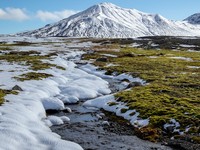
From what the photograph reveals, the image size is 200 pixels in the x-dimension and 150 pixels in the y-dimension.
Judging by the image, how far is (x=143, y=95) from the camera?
38219 millimetres

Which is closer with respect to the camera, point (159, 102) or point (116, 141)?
point (116, 141)

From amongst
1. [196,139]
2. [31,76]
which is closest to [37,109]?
[196,139]

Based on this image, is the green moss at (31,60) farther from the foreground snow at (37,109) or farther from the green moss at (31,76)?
the foreground snow at (37,109)

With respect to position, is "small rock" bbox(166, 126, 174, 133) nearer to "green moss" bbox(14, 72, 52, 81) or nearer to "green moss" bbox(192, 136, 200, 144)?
"green moss" bbox(192, 136, 200, 144)

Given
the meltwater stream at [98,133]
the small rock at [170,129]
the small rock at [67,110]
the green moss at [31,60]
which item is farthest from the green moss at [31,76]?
the small rock at [170,129]

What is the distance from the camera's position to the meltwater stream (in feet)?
75.4

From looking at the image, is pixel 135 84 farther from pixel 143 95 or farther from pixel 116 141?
pixel 116 141

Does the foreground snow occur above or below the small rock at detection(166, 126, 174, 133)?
above

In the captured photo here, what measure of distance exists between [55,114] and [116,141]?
9371mm

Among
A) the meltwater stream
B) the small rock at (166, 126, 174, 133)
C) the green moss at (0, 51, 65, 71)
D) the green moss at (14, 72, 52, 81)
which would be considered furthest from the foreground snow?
the green moss at (0, 51, 65, 71)

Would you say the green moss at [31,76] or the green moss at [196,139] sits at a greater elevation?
the green moss at [31,76]

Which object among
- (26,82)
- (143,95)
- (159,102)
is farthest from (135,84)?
(26,82)

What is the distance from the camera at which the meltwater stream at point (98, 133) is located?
2298 cm

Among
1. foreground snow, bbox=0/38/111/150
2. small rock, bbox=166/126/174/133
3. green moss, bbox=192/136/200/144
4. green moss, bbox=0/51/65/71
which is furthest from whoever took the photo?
green moss, bbox=0/51/65/71
